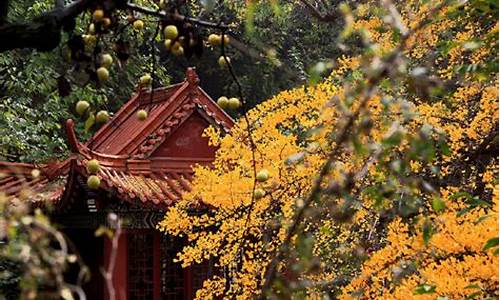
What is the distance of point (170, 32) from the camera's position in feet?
5.41

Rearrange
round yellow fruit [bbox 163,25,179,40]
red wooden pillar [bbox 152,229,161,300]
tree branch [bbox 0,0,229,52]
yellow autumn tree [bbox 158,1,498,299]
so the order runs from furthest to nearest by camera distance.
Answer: red wooden pillar [bbox 152,229,161,300]
yellow autumn tree [bbox 158,1,498,299]
round yellow fruit [bbox 163,25,179,40]
tree branch [bbox 0,0,229,52]

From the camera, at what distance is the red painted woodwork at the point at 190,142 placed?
806 cm

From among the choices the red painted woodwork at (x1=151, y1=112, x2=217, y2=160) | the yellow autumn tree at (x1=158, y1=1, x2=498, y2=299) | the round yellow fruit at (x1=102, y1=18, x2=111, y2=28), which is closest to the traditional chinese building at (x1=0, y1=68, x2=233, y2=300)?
the red painted woodwork at (x1=151, y1=112, x2=217, y2=160)

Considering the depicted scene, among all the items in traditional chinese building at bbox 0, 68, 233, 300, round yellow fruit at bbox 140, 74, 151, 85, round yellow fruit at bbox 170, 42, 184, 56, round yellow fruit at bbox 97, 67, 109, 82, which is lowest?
round yellow fruit at bbox 97, 67, 109, 82

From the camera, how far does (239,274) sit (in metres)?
5.52

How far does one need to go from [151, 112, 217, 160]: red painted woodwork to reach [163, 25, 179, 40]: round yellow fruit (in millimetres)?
6387

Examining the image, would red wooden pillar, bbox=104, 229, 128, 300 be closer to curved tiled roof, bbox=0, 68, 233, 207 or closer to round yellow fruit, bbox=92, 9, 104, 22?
curved tiled roof, bbox=0, 68, 233, 207

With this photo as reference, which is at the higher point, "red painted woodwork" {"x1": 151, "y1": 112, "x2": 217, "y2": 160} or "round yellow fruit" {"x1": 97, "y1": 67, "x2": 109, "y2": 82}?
"red painted woodwork" {"x1": 151, "y1": 112, "x2": 217, "y2": 160}

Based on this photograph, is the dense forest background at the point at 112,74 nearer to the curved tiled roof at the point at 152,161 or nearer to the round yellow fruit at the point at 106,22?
the curved tiled roof at the point at 152,161

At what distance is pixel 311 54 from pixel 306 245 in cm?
1420

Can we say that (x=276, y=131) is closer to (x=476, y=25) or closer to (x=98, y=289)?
(x=476, y=25)

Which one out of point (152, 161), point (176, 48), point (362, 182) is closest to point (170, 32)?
point (176, 48)

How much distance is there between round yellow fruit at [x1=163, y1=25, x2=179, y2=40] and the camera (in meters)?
1.65

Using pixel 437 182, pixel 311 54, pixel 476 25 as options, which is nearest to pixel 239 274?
pixel 437 182
